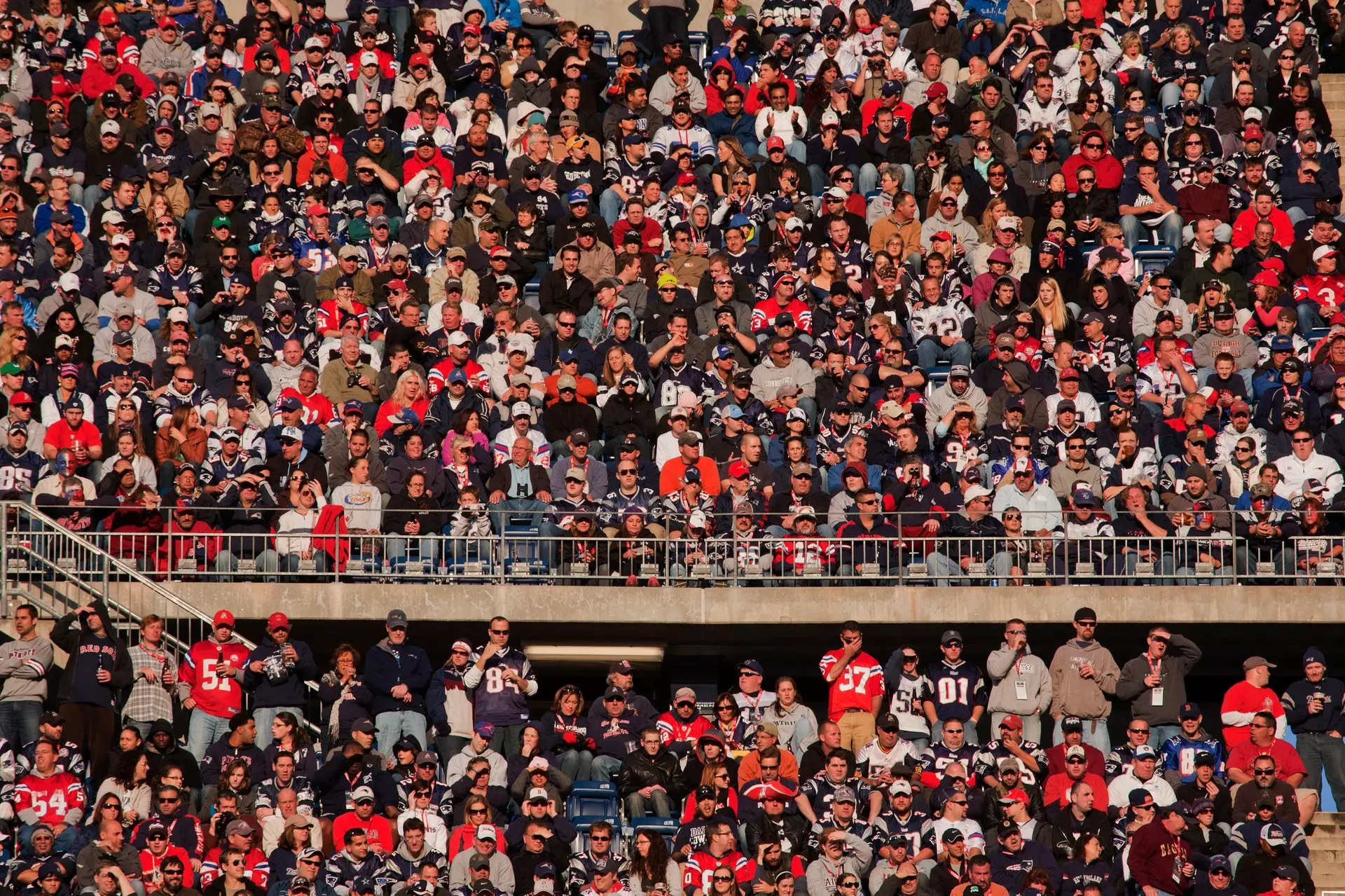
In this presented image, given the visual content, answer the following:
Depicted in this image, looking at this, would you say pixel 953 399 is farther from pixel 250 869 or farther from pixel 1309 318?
pixel 250 869

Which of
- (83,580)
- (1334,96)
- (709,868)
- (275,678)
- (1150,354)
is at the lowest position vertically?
(709,868)

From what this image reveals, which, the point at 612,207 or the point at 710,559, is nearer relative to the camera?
the point at 710,559

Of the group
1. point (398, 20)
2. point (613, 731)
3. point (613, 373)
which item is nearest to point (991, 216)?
point (613, 373)

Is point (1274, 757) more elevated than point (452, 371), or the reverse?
point (452, 371)

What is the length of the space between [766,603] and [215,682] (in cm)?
470

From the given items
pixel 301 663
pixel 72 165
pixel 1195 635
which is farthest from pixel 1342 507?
pixel 72 165

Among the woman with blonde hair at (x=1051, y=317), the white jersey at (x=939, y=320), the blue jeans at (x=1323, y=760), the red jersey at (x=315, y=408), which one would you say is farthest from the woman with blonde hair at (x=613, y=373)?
the blue jeans at (x=1323, y=760)

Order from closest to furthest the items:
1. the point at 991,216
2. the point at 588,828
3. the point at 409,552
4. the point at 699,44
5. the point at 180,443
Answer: the point at 588,828 < the point at 409,552 < the point at 180,443 < the point at 991,216 < the point at 699,44

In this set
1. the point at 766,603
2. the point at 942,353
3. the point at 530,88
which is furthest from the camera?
the point at 530,88

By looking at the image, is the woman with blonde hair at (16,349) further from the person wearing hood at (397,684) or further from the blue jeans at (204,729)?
the person wearing hood at (397,684)

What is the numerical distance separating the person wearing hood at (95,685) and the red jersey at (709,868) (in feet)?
15.2

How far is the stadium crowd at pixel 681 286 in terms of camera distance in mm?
21719

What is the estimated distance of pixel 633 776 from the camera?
20.0 m

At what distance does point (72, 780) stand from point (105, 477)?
340 cm
